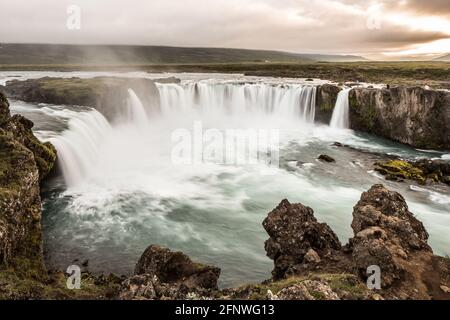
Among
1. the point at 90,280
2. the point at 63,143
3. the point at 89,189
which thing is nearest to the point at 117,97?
the point at 63,143

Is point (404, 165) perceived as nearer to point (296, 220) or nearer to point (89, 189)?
point (296, 220)

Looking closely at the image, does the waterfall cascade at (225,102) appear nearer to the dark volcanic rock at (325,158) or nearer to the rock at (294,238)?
the dark volcanic rock at (325,158)

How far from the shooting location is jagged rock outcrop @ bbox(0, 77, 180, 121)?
156ft

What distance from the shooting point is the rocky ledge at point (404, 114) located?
138 ft

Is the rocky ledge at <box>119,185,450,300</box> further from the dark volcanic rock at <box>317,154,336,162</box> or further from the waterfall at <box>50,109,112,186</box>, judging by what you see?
the dark volcanic rock at <box>317,154,336,162</box>

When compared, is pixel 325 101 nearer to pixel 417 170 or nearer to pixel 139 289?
pixel 417 170

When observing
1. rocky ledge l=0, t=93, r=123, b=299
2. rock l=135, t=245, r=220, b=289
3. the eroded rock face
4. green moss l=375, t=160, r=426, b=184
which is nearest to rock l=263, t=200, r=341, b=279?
the eroded rock face

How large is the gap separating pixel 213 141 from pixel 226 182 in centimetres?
1561

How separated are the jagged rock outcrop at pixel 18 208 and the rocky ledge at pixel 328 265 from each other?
4255 millimetres

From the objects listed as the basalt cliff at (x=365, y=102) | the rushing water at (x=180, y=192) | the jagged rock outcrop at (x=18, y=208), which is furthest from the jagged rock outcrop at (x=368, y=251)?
the basalt cliff at (x=365, y=102)

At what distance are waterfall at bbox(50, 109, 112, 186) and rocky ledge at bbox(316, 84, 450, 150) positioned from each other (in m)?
31.6

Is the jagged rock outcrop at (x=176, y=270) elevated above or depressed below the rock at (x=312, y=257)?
below

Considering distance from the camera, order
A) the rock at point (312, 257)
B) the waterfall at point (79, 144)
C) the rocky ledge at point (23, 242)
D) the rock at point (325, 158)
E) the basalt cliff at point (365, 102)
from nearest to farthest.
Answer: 1. the rocky ledge at point (23, 242)
2. the rock at point (312, 257)
3. the waterfall at point (79, 144)
4. the rock at point (325, 158)
5. the basalt cliff at point (365, 102)

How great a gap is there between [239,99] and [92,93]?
21.7 meters
